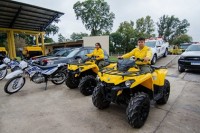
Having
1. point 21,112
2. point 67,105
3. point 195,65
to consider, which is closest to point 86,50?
point 67,105

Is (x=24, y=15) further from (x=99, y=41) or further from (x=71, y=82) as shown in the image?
(x=99, y=41)

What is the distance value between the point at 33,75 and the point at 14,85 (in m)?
0.68

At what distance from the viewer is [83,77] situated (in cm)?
521

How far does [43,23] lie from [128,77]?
1074 centimetres

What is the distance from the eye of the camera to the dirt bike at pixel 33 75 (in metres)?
5.43

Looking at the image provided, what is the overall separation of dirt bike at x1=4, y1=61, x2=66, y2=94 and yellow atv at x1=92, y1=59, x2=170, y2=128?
9.48 feet

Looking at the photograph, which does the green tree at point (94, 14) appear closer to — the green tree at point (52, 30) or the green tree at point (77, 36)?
the green tree at point (52, 30)

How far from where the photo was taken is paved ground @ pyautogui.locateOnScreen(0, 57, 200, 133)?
3.19 m

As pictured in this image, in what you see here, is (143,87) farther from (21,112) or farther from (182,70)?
→ (182,70)

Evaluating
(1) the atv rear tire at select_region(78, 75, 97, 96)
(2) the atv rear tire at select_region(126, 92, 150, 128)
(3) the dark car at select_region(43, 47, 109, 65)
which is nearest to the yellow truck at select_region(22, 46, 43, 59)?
(3) the dark car at select_region(43, 47, 109, 65)

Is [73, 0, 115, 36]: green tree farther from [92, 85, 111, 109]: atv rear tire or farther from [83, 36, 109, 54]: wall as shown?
[92, 85, 111, 109]: atv rear tire

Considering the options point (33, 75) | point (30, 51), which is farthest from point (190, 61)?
point (30, 51)

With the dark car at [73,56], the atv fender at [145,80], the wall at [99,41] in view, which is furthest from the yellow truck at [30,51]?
the wall at [99,41]

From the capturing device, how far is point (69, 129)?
317 cm
